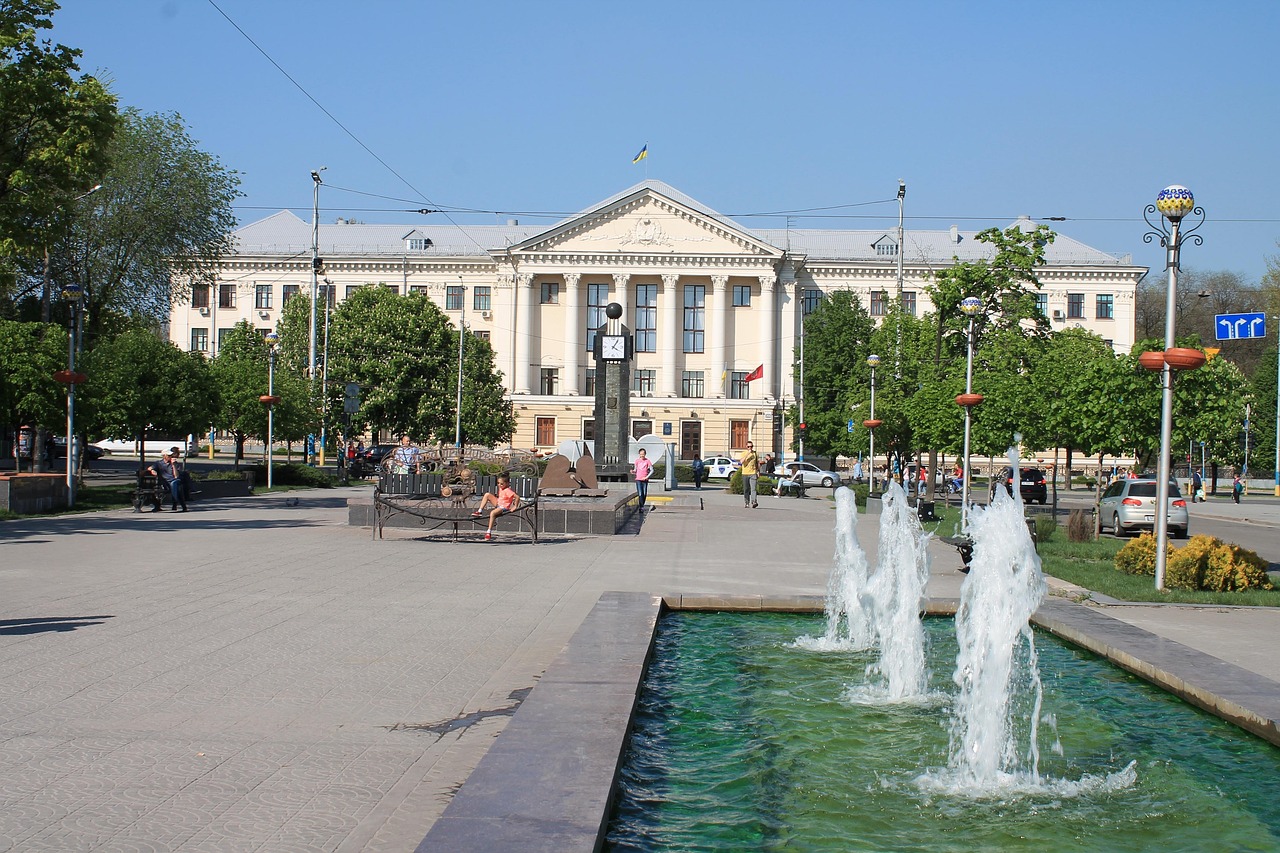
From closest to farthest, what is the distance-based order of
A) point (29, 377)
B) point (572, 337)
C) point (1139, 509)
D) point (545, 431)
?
point (1139, 509)
point (29, 377)
point (545, 431)
point (572, 337)

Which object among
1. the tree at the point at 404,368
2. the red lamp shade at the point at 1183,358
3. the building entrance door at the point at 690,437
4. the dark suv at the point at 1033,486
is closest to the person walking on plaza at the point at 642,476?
the red lamp shade at the point at 1183,358

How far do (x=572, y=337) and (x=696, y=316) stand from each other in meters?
9.77

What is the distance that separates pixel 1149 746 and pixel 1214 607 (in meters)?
6.83

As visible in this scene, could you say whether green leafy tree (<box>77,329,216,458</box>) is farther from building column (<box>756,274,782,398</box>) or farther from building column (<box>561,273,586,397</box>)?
building column (<box>756,274,782,398</box>)

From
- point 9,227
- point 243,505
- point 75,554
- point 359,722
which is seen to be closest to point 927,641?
point 359,722

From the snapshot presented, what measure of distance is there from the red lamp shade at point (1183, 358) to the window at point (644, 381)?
6893 cm

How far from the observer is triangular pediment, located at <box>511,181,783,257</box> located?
83.6 m

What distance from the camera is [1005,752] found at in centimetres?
720

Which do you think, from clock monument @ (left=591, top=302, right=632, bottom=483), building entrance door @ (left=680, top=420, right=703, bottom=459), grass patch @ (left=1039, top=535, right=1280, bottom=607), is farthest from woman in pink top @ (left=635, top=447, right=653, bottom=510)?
building entrance door @ (left=680, top=420, right=703, bottom=459)

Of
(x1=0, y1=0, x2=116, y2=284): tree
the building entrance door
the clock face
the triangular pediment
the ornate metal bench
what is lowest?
the ornate metal bench

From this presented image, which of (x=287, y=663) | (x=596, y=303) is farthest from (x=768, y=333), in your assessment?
(x=287, y=663)

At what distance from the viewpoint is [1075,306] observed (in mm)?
88312

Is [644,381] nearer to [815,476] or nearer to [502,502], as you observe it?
[815,476]

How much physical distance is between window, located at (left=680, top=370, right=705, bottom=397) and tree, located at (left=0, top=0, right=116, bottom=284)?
204ft
